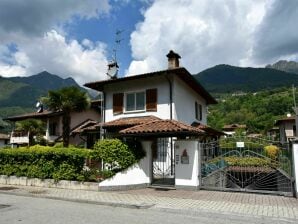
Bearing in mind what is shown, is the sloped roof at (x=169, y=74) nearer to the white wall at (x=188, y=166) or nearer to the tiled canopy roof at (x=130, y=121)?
the tiled canopy roof at (x=130, y=121)

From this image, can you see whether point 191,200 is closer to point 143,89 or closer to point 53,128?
point 143,89

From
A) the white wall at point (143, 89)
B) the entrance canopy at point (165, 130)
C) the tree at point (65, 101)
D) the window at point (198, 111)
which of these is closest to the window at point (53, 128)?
the tree at point (65, 101)

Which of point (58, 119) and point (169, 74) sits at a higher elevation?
point (169, 74)

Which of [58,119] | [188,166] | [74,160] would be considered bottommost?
[188,166]

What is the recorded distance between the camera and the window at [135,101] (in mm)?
20719

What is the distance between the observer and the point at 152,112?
785 inches

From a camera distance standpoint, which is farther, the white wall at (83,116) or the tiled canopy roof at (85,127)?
the white wall at (83,116)

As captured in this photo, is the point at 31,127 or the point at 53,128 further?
the point at 53,128

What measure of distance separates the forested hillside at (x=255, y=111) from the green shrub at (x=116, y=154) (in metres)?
68.7

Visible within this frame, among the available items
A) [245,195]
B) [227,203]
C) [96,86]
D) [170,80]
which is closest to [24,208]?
[227,203]

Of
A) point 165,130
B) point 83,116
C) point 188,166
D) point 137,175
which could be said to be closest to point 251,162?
point 188,166

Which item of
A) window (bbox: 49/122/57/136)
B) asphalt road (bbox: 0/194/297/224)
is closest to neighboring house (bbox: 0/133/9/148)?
window (bbox: 49/122/57/136)

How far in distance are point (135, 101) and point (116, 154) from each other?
24.8ft

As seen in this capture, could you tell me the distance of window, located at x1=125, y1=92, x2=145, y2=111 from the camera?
20719mm
